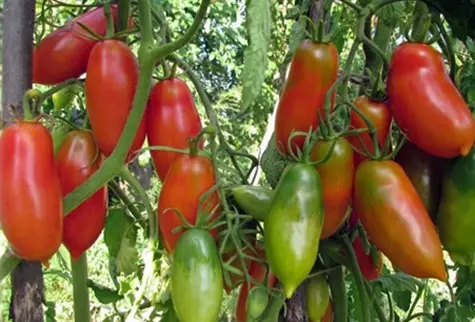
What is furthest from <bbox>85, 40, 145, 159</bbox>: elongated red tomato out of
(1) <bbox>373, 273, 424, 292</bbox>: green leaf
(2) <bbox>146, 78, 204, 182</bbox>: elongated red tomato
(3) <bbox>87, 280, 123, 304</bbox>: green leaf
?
(1) <bbox>373, 273, 424, 292</bbox>: green leaf

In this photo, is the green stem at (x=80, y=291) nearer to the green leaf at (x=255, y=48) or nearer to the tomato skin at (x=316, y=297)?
the tomato skin at (x=316, y=297)

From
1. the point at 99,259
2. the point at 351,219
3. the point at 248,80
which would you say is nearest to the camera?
the point at 248,80

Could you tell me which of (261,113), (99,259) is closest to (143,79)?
(261,113)

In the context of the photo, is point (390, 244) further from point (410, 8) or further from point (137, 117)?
point (410, 8)

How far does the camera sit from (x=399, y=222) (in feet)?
2.42

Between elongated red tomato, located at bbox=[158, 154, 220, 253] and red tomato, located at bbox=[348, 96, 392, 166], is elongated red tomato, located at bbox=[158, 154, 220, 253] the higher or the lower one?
the lower one

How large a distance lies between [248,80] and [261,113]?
2628 mm

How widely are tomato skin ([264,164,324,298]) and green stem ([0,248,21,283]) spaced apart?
259 mm

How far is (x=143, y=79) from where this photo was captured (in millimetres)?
727

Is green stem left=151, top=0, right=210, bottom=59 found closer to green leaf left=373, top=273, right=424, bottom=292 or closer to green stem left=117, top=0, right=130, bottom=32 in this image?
green stem left=117, top=0, right=130, bottom=32

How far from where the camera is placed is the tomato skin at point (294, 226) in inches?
28.4

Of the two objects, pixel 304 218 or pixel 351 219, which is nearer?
pixel 304 218

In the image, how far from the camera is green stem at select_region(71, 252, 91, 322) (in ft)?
3.04

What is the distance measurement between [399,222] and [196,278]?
0.21m
